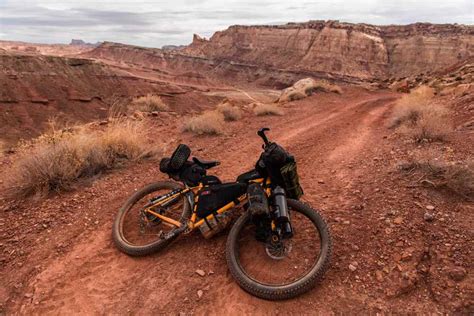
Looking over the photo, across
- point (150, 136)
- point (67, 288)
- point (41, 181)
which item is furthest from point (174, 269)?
point (150, 136)

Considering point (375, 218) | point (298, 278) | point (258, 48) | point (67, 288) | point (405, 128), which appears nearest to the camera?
point (298, 278)

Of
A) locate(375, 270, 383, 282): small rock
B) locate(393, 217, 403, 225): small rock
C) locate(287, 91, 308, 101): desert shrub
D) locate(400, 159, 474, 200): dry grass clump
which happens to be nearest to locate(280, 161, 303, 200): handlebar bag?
locate(375, 270, 383, 282): small rock

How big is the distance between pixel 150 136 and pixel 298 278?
23.8 ft

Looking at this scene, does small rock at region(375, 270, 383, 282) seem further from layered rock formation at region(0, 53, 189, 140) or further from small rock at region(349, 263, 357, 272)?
layered rock formation at region(0, 53, 189, 140)

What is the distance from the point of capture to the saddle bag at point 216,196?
3758 millimetres

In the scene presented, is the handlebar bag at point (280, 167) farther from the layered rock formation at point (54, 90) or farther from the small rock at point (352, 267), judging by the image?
the layered rock formation at point (54, 90)

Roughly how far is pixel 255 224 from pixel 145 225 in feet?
5.90

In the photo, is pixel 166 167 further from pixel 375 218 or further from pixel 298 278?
pixel 375 218

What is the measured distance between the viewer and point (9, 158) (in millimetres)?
8227

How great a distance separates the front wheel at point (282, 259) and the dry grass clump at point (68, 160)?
11.6 feet

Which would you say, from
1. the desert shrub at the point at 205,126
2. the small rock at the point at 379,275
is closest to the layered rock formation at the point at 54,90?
the desert shrub at the point at 205,126

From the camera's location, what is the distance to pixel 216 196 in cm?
382

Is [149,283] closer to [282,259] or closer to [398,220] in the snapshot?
[282,259]

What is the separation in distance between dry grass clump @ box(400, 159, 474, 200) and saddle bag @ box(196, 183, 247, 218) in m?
2.75
